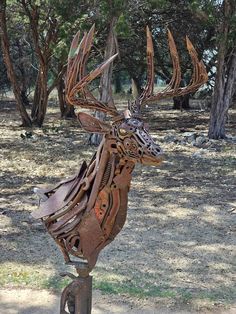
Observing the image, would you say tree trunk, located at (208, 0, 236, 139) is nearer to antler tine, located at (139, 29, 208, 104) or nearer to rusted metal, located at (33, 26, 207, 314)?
antler tine, located at (139, 29, 208, 104)

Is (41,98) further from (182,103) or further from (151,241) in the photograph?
(151,241)

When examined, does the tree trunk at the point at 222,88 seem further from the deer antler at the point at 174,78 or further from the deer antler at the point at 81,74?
the deer antler at the point at 81,74

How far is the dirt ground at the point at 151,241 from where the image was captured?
4238 mm

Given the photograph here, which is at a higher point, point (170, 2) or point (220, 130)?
point (170, 2)

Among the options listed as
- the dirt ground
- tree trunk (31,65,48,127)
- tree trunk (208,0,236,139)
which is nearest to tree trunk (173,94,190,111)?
tree trunk (31,65,48,127)

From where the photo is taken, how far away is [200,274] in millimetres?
4750

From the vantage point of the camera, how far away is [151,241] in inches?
222

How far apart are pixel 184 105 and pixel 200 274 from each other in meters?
19.4

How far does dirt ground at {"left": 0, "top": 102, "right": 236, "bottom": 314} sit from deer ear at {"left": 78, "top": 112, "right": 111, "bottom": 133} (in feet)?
6.03

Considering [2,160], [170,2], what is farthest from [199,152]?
[170,2]

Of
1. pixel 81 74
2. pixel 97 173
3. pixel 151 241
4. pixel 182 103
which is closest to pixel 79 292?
pixel 97 173

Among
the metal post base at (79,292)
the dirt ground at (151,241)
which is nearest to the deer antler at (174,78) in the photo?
the metal post base at (79,292)

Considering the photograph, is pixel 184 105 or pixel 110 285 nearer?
pixel 110 285

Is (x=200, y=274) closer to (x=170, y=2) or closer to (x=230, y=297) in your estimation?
(x=230, y=297)
